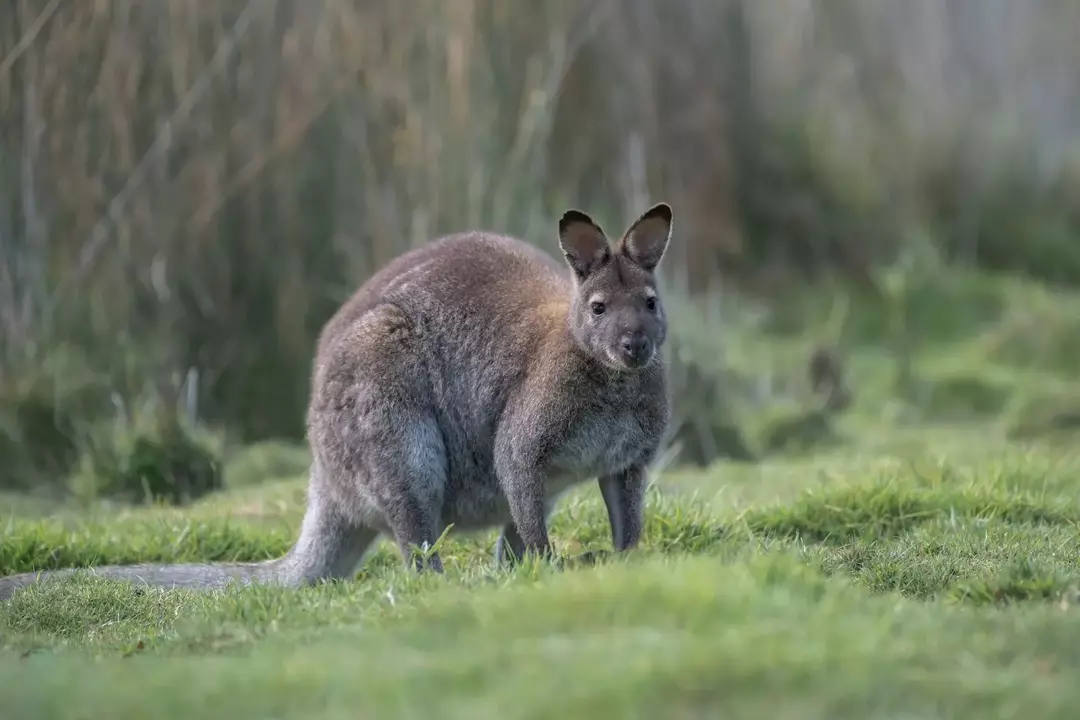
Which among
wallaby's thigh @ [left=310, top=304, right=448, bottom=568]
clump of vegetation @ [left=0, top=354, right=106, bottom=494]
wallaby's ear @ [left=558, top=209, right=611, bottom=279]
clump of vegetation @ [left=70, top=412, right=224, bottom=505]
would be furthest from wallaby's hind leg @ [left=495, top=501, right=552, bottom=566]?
clump of vegetation @ [left=0, top=354, right=106, bottom=494]

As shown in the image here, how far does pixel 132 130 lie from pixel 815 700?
7.08 meters

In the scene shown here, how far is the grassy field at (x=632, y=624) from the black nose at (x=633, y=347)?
75 cm

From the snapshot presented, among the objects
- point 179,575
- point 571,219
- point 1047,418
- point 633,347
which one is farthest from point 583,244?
point 1047,418

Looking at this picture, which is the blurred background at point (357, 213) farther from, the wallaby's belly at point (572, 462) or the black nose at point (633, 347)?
the black nose at point (633, 347)

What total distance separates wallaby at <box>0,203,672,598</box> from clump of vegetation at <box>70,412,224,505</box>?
2.27m

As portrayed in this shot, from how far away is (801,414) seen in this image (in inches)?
400

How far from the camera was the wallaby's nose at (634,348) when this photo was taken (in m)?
5.56

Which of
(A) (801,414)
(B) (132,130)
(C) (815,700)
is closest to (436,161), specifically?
(B) (132,130)

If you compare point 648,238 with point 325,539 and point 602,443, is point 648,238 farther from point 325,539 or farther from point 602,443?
point 325,539

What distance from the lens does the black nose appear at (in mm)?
5555

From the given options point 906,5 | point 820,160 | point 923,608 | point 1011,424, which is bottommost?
point 1011,424

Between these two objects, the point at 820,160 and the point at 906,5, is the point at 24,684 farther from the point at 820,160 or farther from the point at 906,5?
the point at 906,5

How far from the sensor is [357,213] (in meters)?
10.1

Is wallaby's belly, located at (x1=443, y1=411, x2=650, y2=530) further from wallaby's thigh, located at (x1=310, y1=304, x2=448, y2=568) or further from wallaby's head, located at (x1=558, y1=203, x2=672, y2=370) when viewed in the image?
wallaby's head, located at (x1=558, y1=203, x2=672, y2=370)
